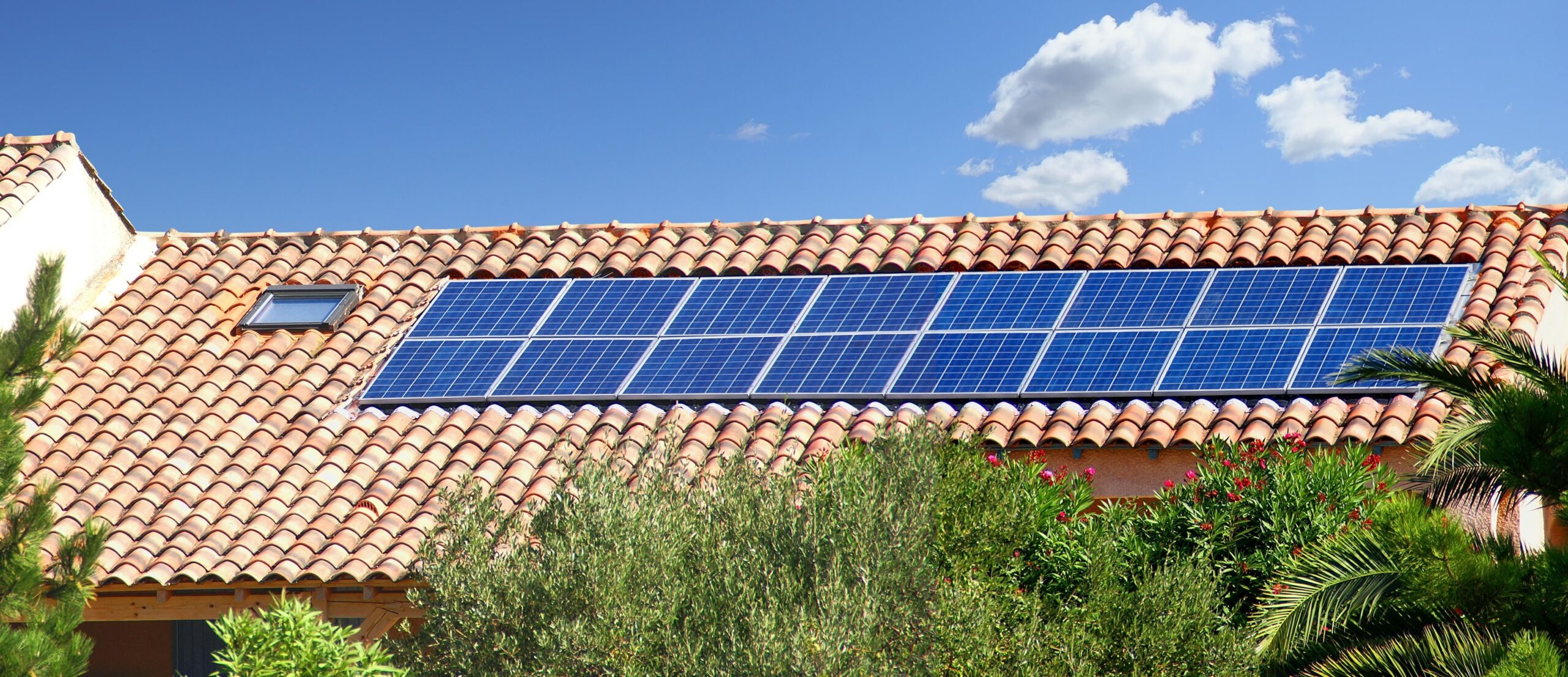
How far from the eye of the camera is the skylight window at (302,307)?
1736 centimetres

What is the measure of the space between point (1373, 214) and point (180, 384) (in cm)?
Result: 1307

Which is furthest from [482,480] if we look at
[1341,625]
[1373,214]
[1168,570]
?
[1373,214]

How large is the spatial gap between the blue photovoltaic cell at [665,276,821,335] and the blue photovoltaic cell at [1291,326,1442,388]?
5253mm

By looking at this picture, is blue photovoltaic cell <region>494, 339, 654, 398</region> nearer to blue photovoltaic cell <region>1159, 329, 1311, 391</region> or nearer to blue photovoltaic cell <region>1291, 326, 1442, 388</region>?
blue photovoltaic cell <region>1159, 329, 1311, 391</region>

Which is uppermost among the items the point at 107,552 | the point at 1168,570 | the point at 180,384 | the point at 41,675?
the point at 1168,570

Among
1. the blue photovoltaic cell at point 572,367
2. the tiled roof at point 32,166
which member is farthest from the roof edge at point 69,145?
the blue photovoltaic cell at point 572,367

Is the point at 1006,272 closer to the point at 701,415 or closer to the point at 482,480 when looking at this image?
the point at 701,415

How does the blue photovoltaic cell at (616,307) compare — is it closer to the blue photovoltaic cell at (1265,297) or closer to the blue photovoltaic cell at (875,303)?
the blue photovoltaic cell at (875,303)

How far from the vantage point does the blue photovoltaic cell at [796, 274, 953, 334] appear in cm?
1603

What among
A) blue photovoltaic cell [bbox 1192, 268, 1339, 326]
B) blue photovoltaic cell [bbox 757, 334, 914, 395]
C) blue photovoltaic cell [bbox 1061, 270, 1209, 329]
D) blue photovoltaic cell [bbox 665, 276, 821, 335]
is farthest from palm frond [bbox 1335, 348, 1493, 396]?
blue photovoltaic cell [bbox 665, 276, 821, 335]

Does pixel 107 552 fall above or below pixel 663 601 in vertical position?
below

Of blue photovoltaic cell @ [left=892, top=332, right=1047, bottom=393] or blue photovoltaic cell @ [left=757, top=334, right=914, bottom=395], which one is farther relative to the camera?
blue photovoltaic cell @ [left=757, top=334, right=914, bottom=395]

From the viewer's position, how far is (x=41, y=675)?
12.5 meters

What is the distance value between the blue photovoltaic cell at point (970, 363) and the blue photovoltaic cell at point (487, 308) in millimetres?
4446
